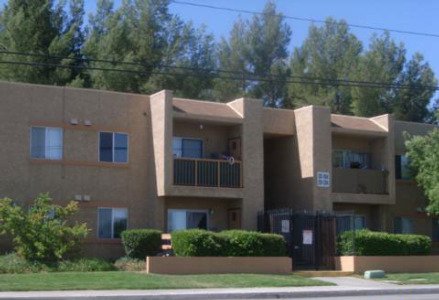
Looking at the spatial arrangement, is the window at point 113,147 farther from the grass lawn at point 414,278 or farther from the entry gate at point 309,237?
the grass lawn at point 414,278

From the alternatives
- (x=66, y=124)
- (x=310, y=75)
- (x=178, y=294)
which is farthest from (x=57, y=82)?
(x=178, y=294)

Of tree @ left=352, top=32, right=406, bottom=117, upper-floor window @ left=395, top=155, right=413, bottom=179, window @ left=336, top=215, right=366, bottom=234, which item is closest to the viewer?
window @ left=336, top=215, right=366, bottom=234

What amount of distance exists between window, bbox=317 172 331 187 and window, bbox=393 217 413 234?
18.5 ft

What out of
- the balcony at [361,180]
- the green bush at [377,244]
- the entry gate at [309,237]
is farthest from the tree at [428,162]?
the entry gate at [309,237]

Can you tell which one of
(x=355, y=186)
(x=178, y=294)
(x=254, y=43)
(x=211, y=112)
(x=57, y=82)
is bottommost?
(x=178, y=294)

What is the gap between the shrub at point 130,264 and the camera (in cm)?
2728

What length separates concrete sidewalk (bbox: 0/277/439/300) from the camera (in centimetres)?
2002

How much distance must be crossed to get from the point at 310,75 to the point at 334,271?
21.3 meters

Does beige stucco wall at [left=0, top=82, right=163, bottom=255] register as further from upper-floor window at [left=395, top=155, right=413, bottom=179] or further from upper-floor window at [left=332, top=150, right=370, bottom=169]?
upper-floor window at [left=395, top=155, right=413, bottom=179]

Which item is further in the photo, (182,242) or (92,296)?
(182,242)

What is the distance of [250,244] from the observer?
2795cm

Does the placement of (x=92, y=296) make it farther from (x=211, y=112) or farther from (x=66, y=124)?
(x=211, y=112)

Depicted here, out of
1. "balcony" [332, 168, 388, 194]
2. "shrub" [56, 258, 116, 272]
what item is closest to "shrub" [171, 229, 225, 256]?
"shrub" [56, 258, 116, 272]

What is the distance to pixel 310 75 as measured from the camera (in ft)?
160
